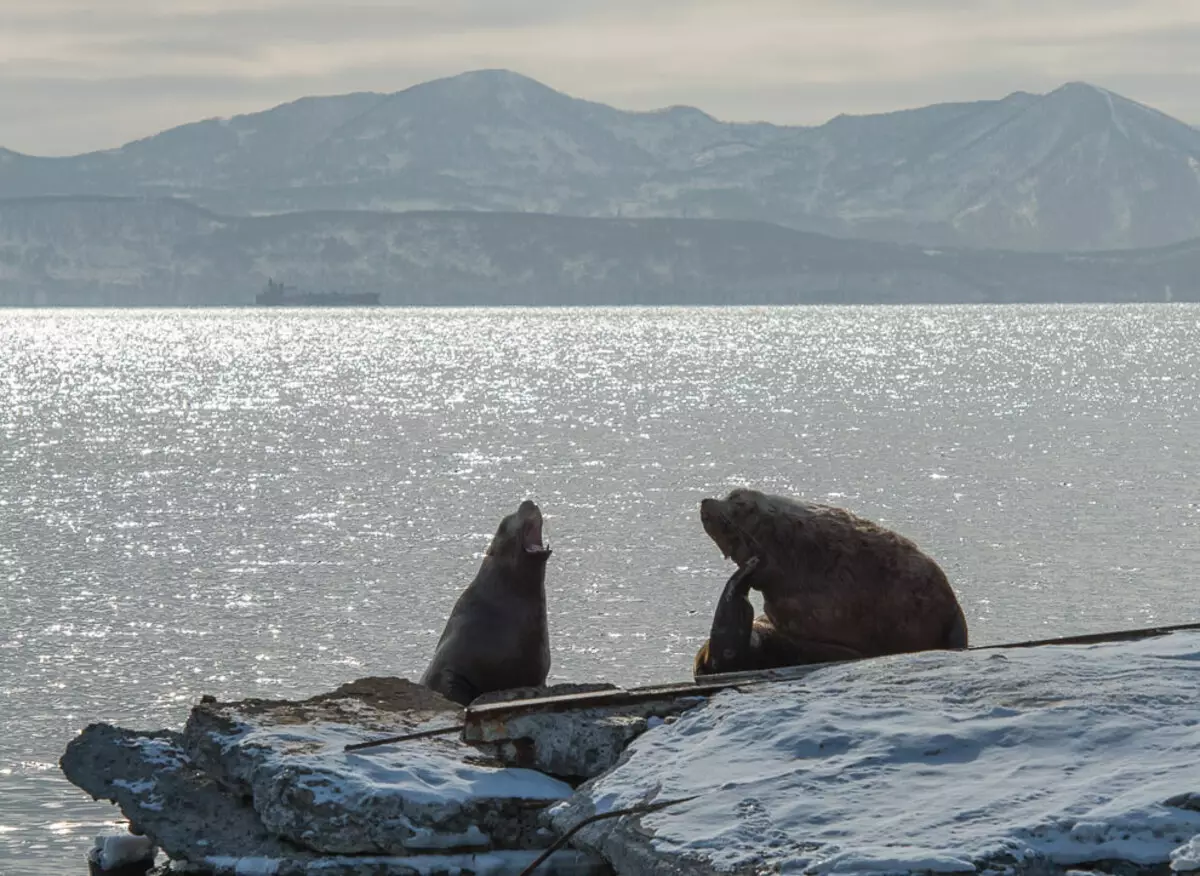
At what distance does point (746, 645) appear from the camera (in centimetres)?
1362

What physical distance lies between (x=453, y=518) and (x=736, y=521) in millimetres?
31008

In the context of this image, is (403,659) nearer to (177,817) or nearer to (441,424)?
(177,817)

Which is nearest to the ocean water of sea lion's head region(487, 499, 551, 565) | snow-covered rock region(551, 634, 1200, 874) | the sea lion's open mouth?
sea lion's head region(487, 499, 551, 565)

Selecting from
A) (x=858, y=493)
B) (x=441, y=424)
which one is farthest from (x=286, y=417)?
(x=858, y=493)

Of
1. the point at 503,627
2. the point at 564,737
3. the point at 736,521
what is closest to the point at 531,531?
the point at 503,627

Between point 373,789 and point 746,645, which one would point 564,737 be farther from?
point 746,645

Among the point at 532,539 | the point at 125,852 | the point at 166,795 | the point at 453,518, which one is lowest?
the point at 453,518

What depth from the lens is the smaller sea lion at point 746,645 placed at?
44.3ft

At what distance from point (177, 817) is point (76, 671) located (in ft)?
40.0

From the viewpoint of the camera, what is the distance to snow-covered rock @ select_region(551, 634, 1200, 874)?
28.3 feet

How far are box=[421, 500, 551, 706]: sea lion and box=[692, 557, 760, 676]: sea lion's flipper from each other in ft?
4.97

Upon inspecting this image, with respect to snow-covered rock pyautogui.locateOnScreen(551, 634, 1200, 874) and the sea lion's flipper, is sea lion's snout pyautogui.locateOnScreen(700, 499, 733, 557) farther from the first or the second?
snow-covered rock pyautogui.locateOnScreen(551, 634, 1200, 874)

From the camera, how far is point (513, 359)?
170m

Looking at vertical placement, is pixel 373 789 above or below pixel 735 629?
below
